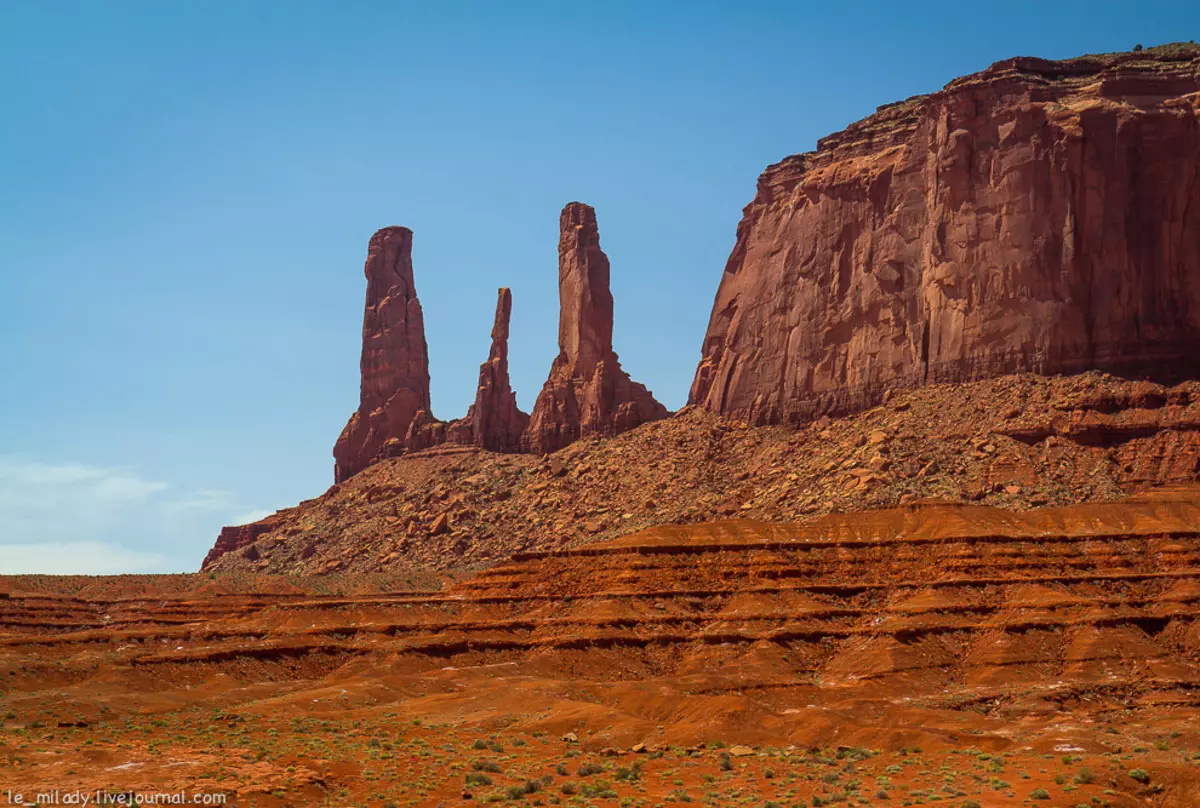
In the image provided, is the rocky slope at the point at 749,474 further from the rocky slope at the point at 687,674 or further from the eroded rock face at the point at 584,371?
the rocky slope at the point at 687,674

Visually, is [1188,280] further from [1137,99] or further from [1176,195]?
[1137,99]

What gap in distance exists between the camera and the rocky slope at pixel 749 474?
3282 inches

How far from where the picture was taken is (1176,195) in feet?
314

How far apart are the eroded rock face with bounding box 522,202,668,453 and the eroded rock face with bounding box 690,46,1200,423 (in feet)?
45.6

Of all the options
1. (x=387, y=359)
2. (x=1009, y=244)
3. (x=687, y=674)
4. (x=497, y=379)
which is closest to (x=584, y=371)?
(x=497, y=379)

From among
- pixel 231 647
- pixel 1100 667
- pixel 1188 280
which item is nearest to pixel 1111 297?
pixel 1188 280

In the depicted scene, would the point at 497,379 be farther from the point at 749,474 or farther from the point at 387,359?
the point at 749,474

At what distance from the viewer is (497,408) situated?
13062 cm

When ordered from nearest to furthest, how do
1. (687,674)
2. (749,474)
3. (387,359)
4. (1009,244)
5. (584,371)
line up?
(687,674), (1009,244), (749,474), (584,371), (387,359)

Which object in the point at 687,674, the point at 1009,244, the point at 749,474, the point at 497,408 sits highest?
the point at 1009,244

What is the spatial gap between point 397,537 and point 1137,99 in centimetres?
6756

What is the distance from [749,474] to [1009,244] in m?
24.9

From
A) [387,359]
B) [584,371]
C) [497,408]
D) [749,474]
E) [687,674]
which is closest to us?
[687,674]

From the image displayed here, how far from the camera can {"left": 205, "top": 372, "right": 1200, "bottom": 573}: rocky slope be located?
3282 inches
